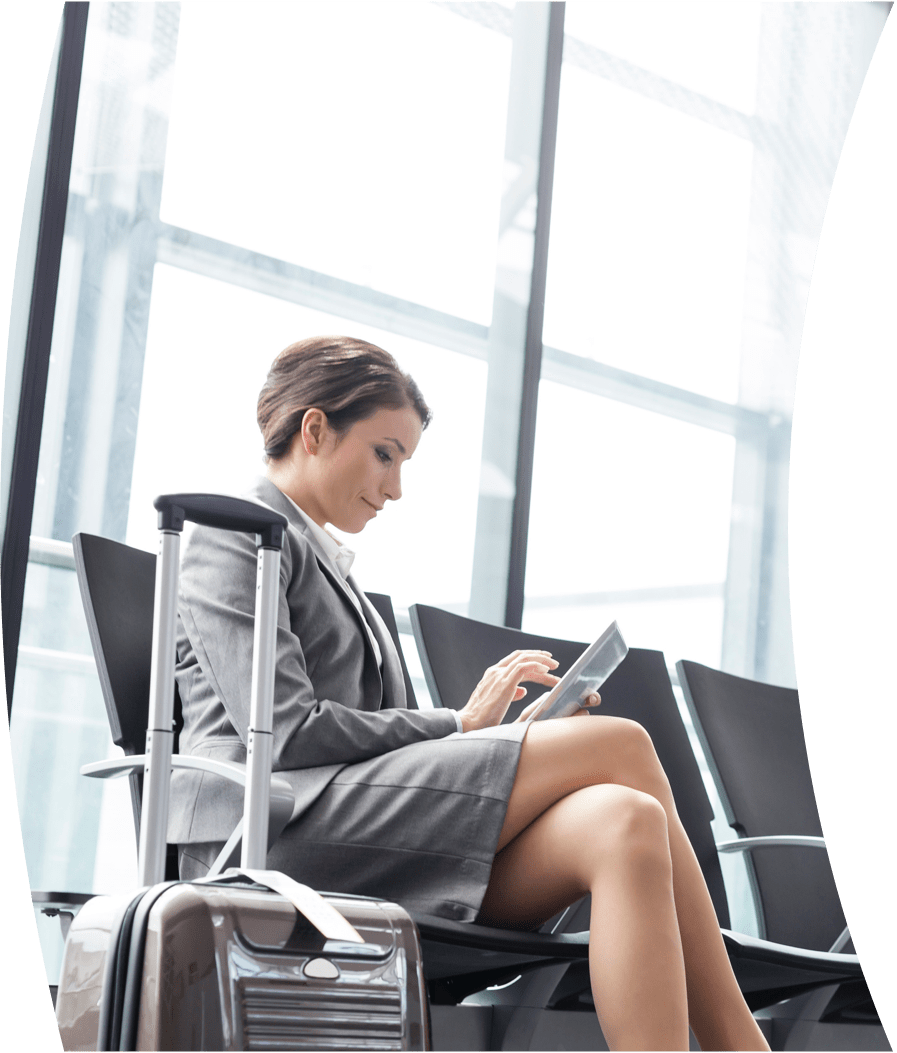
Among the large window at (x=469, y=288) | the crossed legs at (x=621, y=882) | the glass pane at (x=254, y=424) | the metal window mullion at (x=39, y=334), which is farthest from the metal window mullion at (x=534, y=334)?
the crossed legs at (x=621, y=882)

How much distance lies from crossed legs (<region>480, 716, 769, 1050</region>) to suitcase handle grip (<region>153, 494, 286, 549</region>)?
422mm

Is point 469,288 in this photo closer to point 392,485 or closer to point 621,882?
point 392,485

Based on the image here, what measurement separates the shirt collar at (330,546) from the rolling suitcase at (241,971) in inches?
26.1

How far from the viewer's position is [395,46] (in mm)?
3393

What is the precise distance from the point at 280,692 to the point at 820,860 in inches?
55.8

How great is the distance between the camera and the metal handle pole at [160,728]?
1391 mm

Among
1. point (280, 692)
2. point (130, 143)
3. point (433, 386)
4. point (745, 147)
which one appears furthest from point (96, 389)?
point (745, 147)

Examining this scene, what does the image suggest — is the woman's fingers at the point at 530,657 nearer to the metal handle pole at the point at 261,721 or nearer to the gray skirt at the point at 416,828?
the gray skirt at the point at 416,828

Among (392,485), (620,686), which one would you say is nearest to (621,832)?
(392,485)

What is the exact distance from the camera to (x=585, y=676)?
5.63 ft

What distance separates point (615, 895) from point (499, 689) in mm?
444

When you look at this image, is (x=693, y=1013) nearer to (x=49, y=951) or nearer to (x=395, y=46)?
(x=49, y=951)

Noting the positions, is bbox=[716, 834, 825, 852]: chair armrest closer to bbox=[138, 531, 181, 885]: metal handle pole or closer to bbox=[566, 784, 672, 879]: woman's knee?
bbox=[566, 784, 672, 879]: woman's knee

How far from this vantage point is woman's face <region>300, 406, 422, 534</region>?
1.92 meters
